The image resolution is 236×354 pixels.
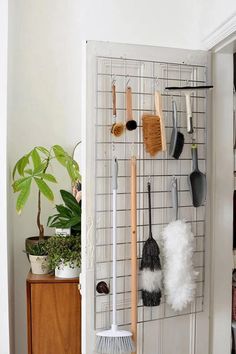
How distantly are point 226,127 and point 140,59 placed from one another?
1.78ft

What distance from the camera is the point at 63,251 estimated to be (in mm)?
2041

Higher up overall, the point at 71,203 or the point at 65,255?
the point at 71,203

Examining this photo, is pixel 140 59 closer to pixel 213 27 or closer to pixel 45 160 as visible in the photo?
pixel 213 27

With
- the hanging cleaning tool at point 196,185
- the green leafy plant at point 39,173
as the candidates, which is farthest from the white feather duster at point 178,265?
the green leafy plant at point 39,173

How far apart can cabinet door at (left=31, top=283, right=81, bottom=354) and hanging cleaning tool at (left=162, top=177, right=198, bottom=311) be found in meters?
0.49

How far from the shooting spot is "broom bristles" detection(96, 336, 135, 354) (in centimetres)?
172

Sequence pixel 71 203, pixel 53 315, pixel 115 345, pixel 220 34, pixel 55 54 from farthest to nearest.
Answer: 1. pixel 55 54
2. pixel 71 203
3. pixel 53 315
4. pixel 220 34
5. pixel 115 345

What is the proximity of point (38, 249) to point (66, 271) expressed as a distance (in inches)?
7.4

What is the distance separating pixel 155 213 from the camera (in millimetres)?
1906

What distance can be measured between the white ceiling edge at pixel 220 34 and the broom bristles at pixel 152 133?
0.47 metres

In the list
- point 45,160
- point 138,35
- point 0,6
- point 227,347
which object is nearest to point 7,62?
point 0,6

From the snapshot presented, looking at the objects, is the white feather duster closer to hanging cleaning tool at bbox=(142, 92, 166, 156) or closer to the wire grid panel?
the wire grid panel

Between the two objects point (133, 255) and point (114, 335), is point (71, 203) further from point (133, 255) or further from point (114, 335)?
point (114, 335)

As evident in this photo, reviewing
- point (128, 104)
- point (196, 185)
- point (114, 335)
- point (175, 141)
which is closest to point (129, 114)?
point (128, 104)
